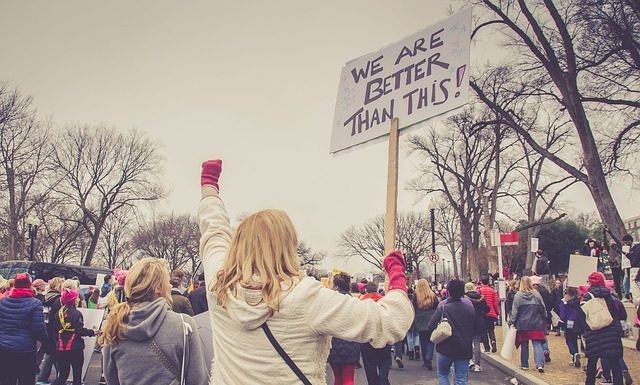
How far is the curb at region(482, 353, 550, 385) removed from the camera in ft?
32.5

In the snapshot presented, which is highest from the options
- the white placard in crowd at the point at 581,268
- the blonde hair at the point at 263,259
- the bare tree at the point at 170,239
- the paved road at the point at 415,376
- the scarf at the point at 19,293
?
the bare tree at the point at 170,239

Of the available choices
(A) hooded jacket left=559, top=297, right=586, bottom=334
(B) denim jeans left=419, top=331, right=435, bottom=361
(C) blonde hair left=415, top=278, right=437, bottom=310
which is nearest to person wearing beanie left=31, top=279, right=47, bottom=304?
(C) blonde hair left=415, top=278, right=437, bottom=310

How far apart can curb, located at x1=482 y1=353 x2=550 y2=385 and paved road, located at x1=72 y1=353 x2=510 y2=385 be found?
14 centimetres

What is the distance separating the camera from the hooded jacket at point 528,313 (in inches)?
430

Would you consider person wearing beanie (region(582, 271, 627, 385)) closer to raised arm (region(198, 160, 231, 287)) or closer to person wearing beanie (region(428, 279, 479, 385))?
person wearing beanie (region(428, 279, 479, 385))

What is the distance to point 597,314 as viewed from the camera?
809cm

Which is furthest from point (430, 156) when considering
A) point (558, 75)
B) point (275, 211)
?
point (275, 211)

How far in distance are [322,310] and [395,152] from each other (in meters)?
1.58

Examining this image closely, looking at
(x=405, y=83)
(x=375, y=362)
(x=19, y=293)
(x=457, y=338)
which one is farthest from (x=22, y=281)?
(x=457, y=338)

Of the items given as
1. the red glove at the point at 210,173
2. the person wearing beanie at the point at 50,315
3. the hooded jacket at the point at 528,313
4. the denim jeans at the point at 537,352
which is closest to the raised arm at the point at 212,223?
the red glove at the point at 210,173

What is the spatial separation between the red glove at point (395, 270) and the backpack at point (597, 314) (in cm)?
710

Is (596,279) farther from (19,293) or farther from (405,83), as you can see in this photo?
(19,293)

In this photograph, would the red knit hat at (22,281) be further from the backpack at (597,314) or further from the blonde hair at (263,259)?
the backpack at (597,314)

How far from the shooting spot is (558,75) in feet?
52.5
